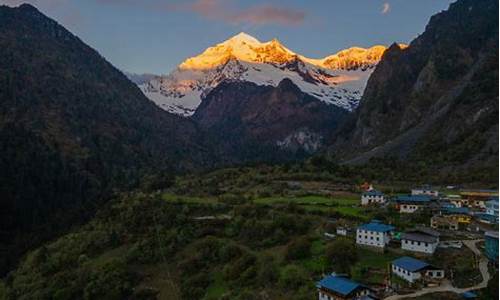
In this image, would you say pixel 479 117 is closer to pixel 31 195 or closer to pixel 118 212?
pixel 118 212

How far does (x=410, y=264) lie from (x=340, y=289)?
577 cm

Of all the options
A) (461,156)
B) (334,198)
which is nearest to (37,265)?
(334,198)

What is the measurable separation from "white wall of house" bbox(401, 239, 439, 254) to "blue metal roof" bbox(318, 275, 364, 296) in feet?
27.4

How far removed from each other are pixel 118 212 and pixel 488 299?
5074cm

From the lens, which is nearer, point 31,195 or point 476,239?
point 476,239

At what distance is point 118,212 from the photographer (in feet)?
233

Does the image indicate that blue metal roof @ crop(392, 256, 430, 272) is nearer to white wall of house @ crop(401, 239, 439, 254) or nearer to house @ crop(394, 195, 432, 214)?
white wall of house @ crop(401, 239, 439, 254)

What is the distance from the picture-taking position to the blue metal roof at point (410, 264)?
3650 cm

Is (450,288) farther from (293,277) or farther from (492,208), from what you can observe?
(492,208)

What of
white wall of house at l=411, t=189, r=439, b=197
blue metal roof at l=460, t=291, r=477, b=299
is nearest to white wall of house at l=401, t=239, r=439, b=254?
blue metal roof at l=460, t=291, r=477, b=299

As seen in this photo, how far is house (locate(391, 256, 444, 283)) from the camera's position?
1433 inches

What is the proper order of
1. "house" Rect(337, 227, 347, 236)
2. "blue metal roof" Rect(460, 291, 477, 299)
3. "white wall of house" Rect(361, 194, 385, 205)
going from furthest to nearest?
"white wall of house" Rect(361, 194, 385, 205)
"house" Rect(337, 227, 347, 236)
"blue metal roof" Rect(460, 291, 477, 299)

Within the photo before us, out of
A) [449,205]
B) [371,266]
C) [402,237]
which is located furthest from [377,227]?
[449,205]

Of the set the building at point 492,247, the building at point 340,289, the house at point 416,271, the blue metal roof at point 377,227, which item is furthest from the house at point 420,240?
the building at point 340,289
